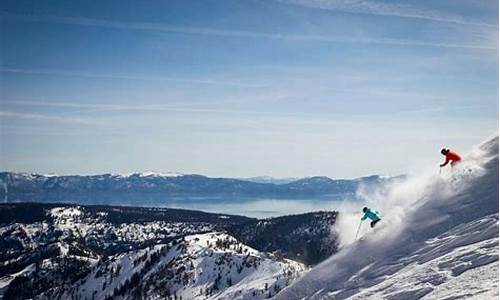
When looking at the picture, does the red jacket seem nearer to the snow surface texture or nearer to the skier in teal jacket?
the snow surface texture

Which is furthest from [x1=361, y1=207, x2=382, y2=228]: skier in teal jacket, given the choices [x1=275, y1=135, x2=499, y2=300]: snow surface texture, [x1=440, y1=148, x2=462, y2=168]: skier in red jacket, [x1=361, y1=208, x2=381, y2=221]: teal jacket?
[x1=440, y1=148, x2=462, y2=168]: skier in red jacket

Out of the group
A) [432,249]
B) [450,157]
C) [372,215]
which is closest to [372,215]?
[372,215]

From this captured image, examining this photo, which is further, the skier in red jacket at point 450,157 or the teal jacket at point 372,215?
the teal jacket at point 372,215

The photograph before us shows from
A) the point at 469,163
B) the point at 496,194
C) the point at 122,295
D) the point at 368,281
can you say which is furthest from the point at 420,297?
the point at 122,295

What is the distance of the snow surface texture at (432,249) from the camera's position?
1539 cm

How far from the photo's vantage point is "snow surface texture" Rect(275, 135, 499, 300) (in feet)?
50.5

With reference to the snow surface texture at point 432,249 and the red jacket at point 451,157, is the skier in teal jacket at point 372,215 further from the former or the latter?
the red jacket at point 451,157

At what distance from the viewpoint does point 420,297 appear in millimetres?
15375

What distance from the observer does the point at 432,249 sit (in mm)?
18109

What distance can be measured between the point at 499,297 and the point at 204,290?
6616 inches

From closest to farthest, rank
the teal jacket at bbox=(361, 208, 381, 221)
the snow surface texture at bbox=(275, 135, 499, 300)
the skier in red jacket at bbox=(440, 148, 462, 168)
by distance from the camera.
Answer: the snow surface texture at bbox=(275, 135, 499, 300), the skier in red jacket at bbox=(440, 148, 462, 168), the teal jacket at bbox=(361, 208, 381, 221)

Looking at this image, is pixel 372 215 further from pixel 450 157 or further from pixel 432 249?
pixel 432 249

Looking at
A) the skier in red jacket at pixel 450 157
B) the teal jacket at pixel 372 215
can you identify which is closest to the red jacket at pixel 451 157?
the skier in red jacket at pixel 450 157

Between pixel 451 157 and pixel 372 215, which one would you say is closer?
pixel 451 157
